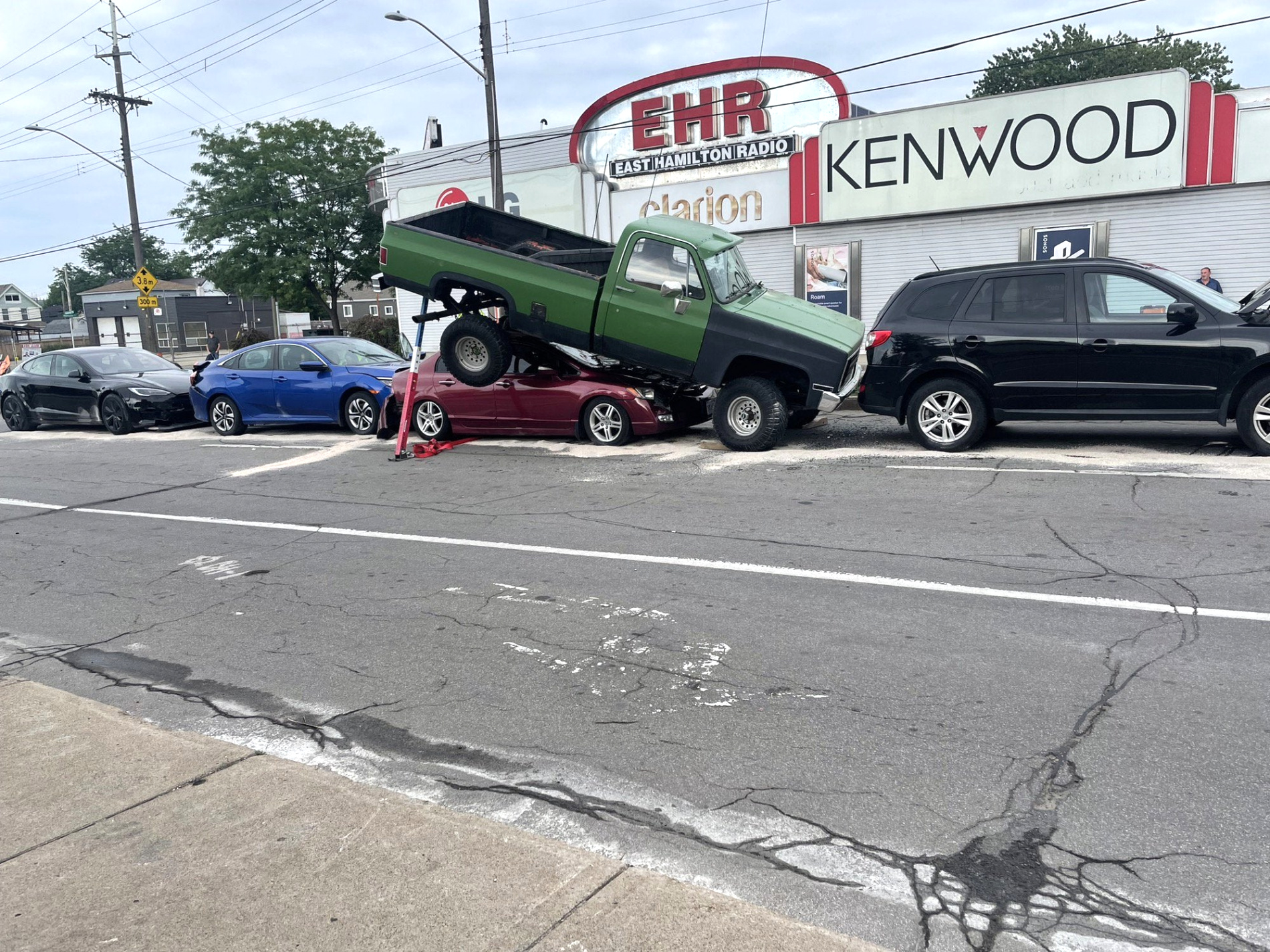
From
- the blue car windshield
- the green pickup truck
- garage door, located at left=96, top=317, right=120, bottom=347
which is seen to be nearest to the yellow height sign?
the blue car windshield

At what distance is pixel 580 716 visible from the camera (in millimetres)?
4609

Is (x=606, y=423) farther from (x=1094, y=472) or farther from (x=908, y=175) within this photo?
(x=908, y=175)

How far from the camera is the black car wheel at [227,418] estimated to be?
53.1ft

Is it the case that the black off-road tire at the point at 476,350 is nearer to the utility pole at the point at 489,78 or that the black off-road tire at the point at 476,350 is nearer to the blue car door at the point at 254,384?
the blue car door at the point at 254,384

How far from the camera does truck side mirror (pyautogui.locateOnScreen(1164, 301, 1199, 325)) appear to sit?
9398mm

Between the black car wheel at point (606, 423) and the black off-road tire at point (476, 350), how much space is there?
1.20m

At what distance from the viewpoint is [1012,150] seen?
64.8 feet

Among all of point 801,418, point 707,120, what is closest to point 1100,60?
point 707,120

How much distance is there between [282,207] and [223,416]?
108 ft

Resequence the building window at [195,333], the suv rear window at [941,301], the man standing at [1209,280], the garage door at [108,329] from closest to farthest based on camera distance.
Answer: the suv rear window at [941,301], the man standing at [1209,280], the building window at [195,333], the garage door at [108,329]

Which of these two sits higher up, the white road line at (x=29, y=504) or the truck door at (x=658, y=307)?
the truck door at (x=658, y=307)

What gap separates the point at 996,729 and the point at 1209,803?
2.75ft

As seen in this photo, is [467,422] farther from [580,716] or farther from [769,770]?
[769,770]

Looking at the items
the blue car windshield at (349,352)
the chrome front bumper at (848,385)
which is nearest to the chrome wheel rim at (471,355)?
the blue car windshield at (349,352)
